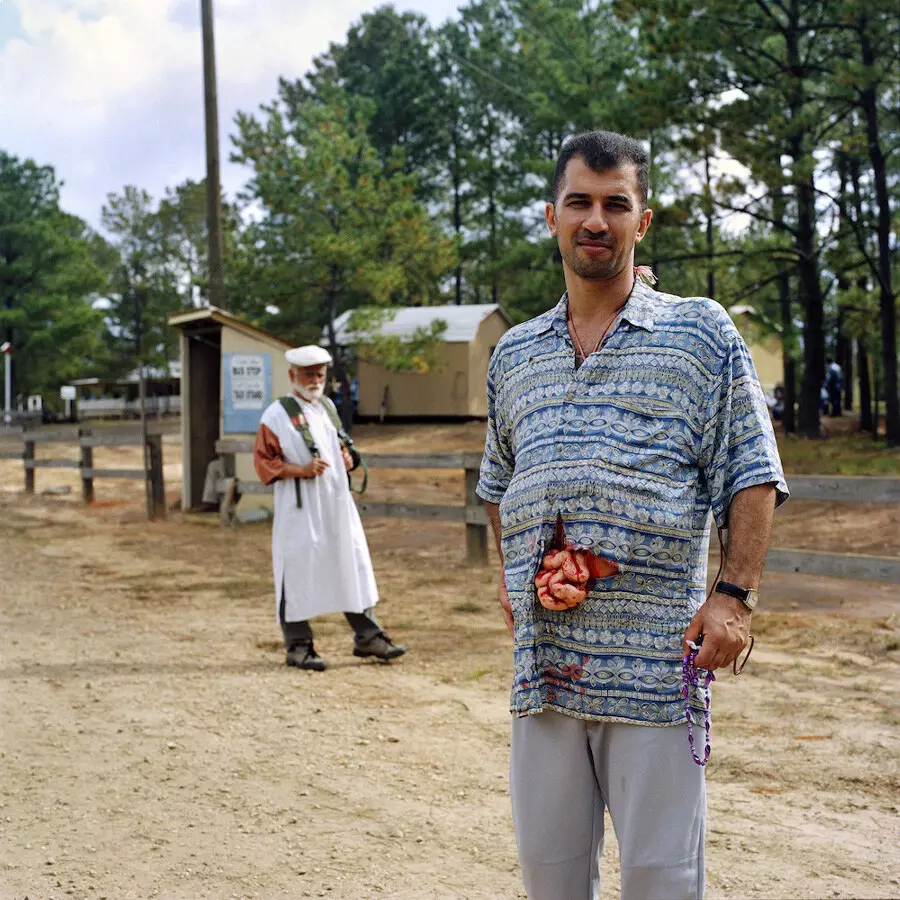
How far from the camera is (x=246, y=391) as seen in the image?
14.5 meters

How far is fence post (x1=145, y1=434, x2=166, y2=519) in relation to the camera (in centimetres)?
1480

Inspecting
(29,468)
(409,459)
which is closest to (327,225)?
(29,468)

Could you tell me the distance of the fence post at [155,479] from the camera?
14.8 meters

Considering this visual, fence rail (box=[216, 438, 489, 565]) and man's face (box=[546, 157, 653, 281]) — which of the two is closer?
man's face (box=[546, 157, 653, 281])

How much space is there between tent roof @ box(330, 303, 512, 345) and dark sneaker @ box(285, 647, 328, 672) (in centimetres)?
2308

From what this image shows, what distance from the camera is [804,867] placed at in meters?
3.65

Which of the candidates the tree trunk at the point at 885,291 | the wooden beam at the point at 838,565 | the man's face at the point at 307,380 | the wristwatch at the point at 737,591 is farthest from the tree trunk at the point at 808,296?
the wristwatch at the point at 737,591

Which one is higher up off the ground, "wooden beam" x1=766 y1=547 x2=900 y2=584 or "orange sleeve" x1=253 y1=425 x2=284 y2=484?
"orange sleeve" x1=253 y1=425 x2=284 y2=484

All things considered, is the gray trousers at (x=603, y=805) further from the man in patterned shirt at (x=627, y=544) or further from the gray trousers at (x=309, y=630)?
the gray trousers at (x=309, y=630)

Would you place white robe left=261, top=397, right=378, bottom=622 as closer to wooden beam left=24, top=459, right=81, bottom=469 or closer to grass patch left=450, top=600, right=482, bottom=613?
grass patch left=450, top=600, right=482, bottom=613

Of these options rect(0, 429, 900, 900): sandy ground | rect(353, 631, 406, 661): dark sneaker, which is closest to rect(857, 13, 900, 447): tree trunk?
rect(0, 429, 900, 900): sandy ground

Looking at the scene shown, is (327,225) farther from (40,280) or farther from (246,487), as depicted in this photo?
(40,280)

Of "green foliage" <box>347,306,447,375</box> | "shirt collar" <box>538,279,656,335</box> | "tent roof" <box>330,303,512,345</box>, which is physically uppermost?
"tent roof" <box>330,303,512,345</box>

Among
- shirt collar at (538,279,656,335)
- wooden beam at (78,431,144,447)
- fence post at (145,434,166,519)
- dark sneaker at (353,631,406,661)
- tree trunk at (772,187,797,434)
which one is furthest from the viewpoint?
tree trunk at (772,187,797,434)
